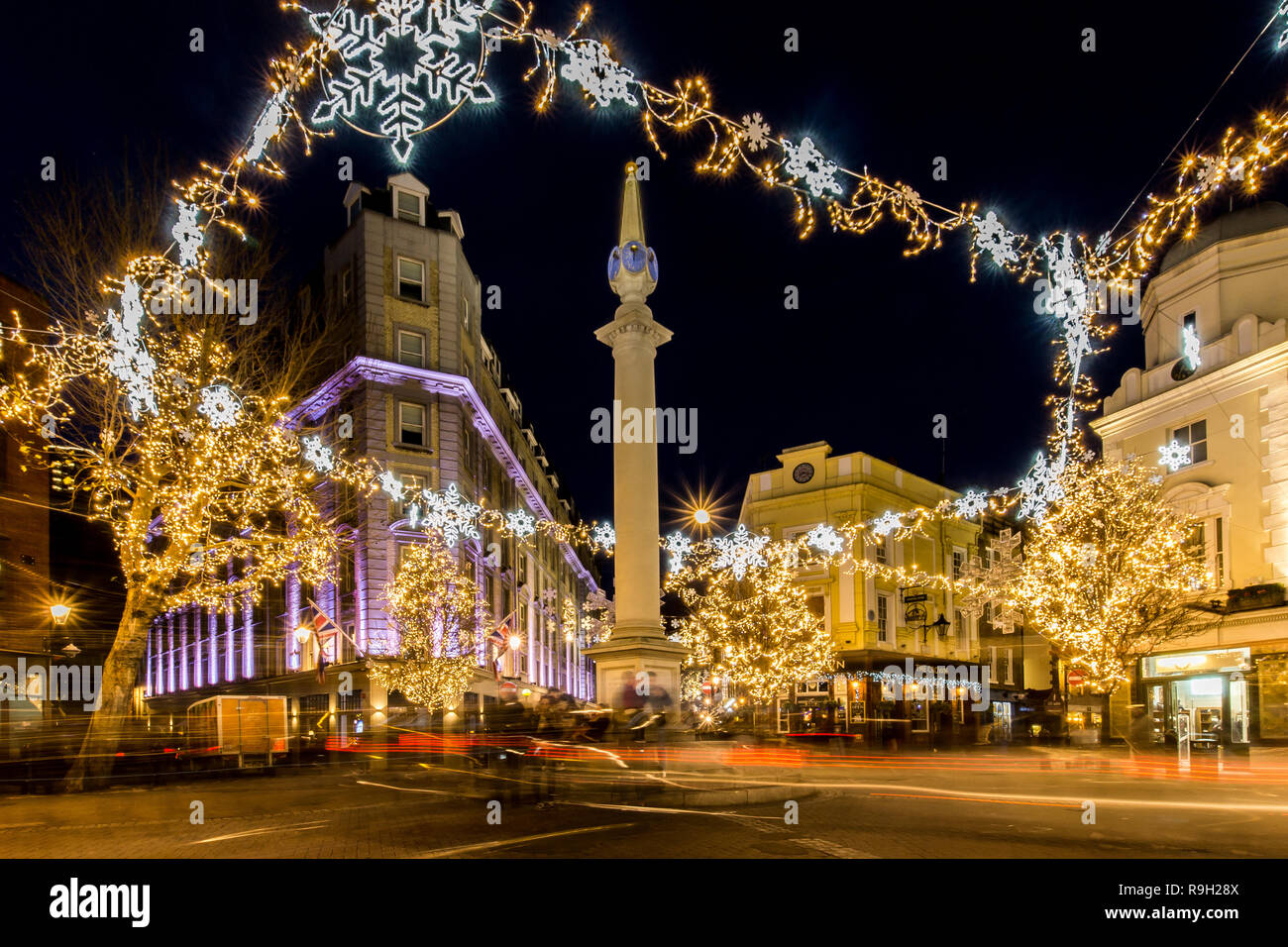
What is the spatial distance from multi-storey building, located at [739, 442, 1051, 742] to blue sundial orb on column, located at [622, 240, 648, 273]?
2857cm

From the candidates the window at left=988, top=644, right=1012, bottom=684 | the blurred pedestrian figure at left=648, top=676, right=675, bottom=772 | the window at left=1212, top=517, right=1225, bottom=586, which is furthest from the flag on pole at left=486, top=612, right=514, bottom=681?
the window at left=988, top=644, right=1012, bottom=684

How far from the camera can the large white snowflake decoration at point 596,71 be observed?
39.5ft

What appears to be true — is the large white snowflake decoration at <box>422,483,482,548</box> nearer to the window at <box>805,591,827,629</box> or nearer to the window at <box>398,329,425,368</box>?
the window at <box>398,329,425,368</box>

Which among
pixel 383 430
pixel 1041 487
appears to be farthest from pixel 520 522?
pixel 383 430

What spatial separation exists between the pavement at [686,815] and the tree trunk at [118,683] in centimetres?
75

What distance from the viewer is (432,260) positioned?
42438 mm

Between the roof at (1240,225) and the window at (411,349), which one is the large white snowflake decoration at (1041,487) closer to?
the roof at (1240,225)

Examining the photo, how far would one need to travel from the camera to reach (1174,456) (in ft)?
95.0

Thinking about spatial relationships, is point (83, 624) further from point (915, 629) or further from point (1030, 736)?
point (1030, 736)

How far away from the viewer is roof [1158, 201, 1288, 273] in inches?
1084

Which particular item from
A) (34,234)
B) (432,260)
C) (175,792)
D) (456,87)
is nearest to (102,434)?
(34,234)

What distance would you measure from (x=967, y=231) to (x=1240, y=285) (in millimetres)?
19157

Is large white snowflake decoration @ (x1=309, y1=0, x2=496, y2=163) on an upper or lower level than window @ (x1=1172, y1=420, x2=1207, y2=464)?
upper

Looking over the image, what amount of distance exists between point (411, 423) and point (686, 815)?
3099 centimetres
